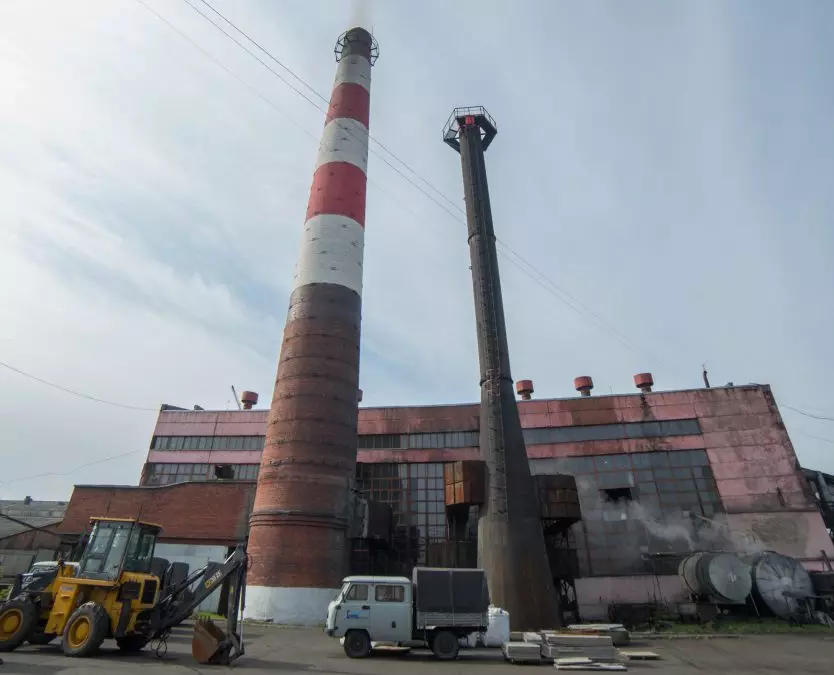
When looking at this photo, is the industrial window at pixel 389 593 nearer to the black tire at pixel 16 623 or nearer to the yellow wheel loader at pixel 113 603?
the yellow wheel loader at pixel 113 603

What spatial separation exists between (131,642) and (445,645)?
295 inches

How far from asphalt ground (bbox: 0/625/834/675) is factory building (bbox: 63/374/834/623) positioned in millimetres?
8995

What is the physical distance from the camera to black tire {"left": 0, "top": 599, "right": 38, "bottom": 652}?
418 inches

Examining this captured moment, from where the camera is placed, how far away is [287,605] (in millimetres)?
18359

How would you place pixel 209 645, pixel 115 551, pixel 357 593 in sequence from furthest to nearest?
pixel 357 593 → pixel 115 551 → pixel 209 645

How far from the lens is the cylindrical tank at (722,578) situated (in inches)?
801

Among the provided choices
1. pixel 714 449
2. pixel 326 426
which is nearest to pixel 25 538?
pixel 326 426

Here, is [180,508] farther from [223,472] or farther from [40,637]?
[40,637]

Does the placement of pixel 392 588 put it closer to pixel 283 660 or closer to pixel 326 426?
pixel 283 660

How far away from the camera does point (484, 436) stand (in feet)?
69.8

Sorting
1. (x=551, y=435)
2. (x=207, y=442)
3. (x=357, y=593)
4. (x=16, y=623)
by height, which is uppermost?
(x=207, y=442)

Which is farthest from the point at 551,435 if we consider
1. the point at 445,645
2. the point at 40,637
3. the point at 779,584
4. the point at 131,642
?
the point at 40,637

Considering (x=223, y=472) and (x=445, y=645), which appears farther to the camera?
(x=223, y=472)

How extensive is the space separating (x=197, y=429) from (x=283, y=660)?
26055 mm
